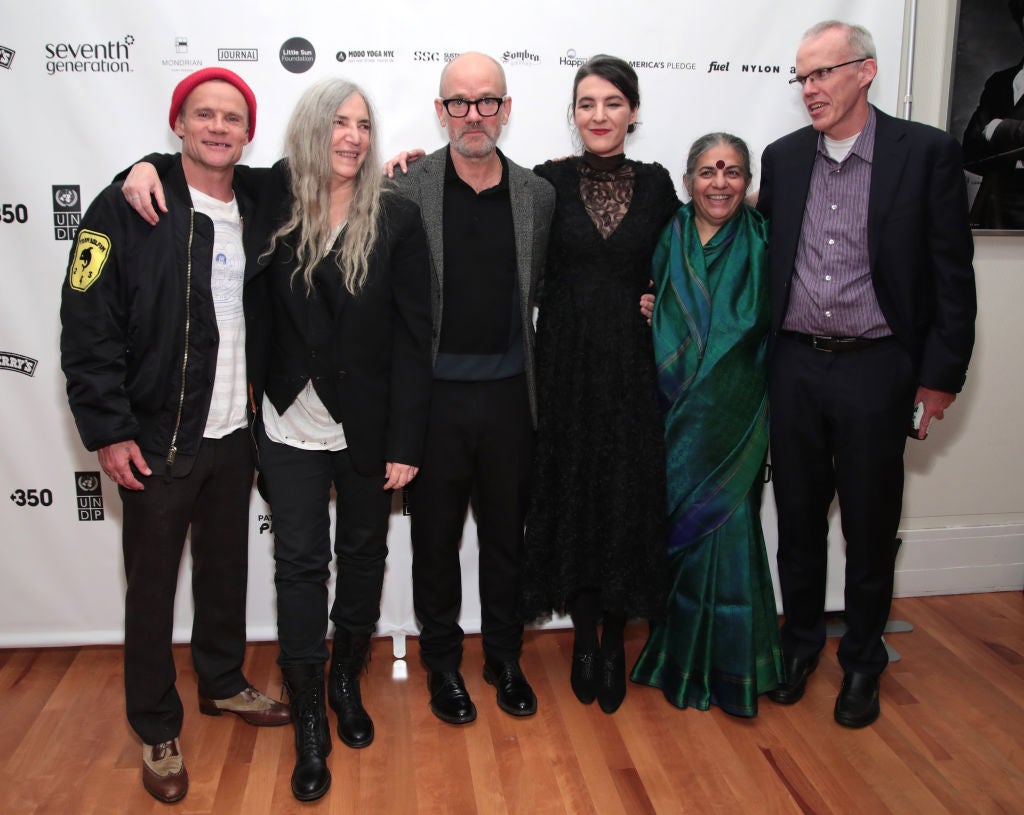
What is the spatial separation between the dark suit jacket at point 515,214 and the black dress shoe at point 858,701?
4.54 feet

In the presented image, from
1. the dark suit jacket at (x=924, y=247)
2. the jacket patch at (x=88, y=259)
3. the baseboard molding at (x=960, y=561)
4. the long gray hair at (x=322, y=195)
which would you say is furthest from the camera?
the baseboard molding at (x=960, y=561)

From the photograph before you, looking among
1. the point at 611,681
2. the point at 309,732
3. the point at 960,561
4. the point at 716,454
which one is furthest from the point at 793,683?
the point at 309,732

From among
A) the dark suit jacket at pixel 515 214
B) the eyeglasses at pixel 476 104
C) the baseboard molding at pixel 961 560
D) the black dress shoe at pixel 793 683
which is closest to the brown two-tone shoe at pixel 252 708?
the dark suit jacket at pixel 515 214

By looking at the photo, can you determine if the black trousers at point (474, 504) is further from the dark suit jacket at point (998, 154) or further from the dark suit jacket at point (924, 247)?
the dark suit jacket at point (998, 154)

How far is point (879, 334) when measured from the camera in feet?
7.68

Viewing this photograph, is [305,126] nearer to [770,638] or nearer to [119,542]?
[119,542]

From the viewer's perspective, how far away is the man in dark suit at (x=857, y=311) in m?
2.28

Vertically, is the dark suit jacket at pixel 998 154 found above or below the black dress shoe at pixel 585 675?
above

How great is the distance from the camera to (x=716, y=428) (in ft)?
7.88

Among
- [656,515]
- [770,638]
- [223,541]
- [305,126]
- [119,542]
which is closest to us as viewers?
[305,126]

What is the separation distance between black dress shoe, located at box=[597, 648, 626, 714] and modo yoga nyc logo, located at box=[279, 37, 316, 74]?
198 cm

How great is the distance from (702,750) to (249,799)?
1.18m

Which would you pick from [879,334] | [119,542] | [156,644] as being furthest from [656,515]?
[119,542]

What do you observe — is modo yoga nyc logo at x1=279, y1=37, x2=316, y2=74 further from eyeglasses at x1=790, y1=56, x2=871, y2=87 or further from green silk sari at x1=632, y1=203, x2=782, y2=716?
eyeglasses at x1=790, y1=56, x2=871, y2=87
